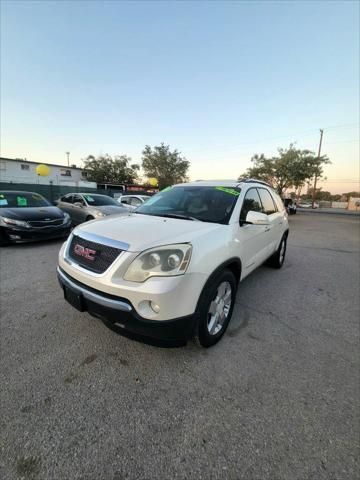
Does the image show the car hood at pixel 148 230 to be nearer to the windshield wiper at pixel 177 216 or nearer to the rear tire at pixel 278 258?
the windshield wiper at pixel 177 216

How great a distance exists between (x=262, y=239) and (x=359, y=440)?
2328mm

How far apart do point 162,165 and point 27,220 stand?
4227 cm

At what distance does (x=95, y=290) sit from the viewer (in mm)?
1958

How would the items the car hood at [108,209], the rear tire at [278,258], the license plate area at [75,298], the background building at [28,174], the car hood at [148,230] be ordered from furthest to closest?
the background building at [28,174]
the car hood at [108,209]
the rear tire at [278,258]
the license plate area at [75,298]
the car hood at [148,230]

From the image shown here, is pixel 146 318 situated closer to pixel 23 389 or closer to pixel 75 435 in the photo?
pixel 75 435

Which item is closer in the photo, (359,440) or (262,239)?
(359,440)

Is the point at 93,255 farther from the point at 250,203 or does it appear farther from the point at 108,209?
the point at 108,209

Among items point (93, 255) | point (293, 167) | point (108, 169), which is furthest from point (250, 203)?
point (108, 169)

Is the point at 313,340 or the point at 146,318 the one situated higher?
the point at 146,318

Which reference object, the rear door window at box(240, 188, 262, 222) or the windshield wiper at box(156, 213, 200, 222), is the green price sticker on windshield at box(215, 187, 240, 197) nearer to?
the rear door window at box(240, 188, 262, 222)

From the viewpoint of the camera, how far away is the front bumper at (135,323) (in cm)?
176

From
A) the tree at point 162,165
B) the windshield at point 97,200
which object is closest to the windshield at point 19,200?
the windshield at point 97,200

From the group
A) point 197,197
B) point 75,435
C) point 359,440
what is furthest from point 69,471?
point 197,197

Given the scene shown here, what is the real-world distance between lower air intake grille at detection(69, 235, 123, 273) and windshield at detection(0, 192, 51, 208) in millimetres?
5414
